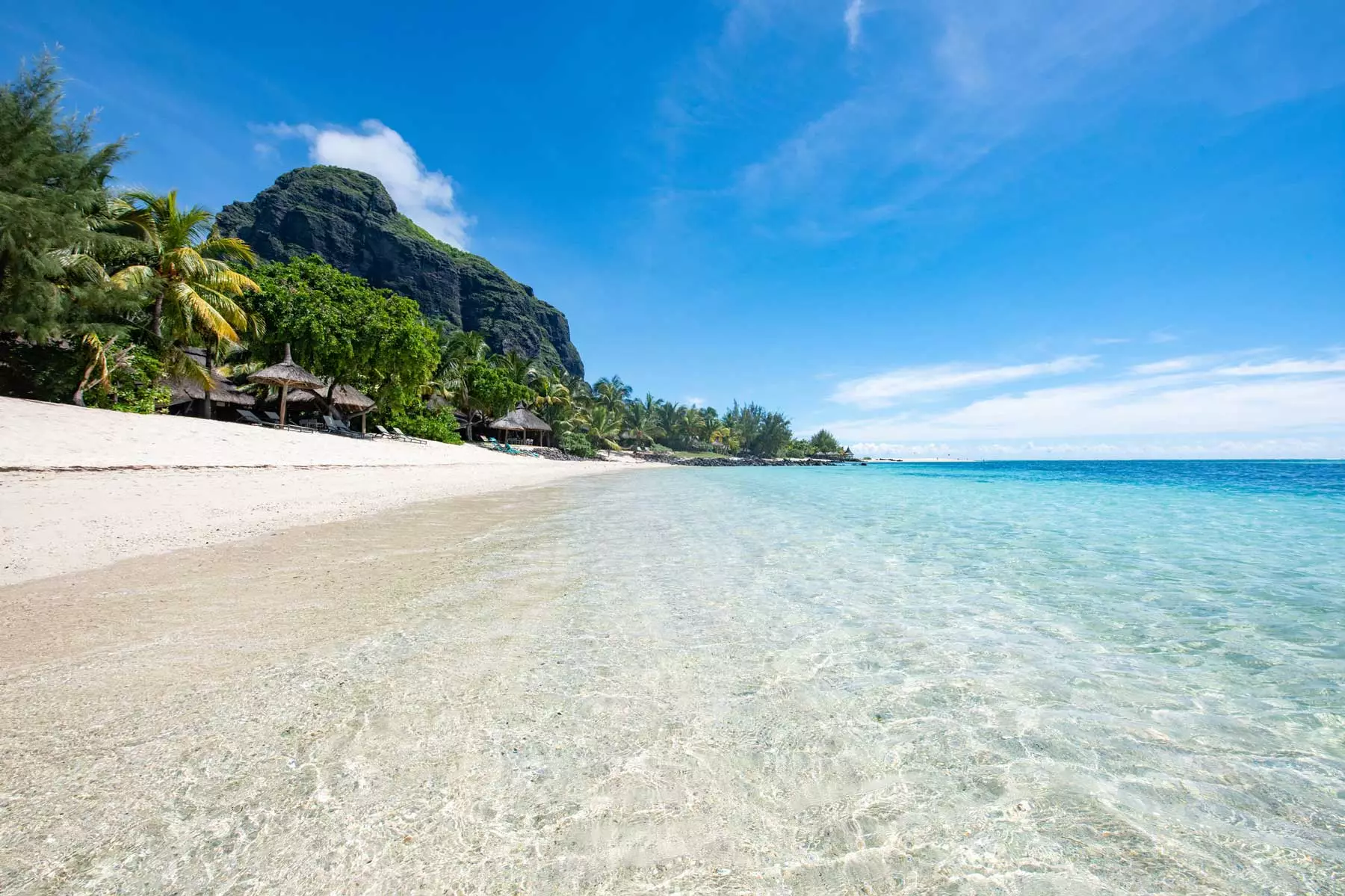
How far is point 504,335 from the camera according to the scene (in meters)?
108

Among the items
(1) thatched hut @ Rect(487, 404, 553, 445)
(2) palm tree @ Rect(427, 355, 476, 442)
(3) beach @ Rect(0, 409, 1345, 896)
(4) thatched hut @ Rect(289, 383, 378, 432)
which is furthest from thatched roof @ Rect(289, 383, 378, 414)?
(3) beach @ Rect(0, 409, 1345, 896)

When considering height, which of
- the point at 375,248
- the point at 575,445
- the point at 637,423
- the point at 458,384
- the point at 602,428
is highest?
the point at 375,248

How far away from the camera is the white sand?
6.79m

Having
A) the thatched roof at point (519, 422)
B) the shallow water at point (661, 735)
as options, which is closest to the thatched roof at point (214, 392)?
A: the thatched roof at point (519, 422)

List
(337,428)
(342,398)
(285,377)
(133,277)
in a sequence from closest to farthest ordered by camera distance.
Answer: (133,277)
(285,377)
(337,428)
(342,398)

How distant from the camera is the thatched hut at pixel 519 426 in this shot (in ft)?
151

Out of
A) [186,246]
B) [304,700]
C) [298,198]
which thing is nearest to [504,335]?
[298,198]

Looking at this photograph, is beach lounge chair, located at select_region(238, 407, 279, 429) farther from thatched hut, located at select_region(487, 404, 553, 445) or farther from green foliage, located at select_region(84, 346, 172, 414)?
thatched hut, located at select_region(487, 404, 553, 445)

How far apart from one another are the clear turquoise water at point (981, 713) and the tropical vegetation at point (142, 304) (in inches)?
791

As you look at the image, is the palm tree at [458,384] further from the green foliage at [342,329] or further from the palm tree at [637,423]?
the palm tree at [637,423]

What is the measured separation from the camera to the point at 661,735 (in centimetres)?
290

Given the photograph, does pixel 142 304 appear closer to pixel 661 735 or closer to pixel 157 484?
pixel 157 484

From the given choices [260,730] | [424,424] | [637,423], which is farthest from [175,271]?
[637,423]

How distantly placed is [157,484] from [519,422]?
36.2m
